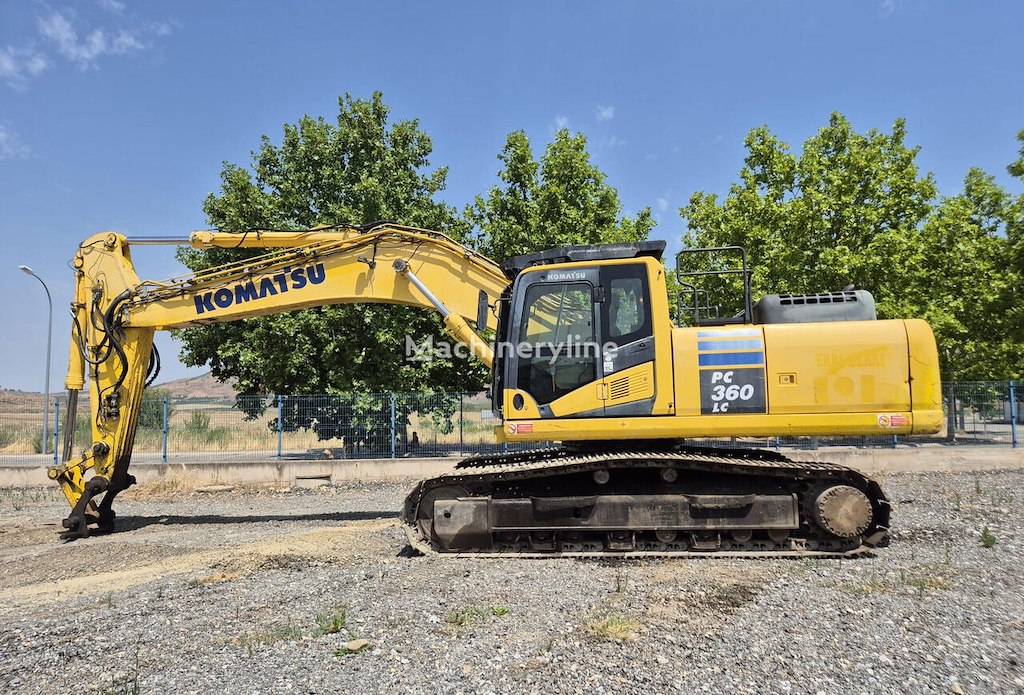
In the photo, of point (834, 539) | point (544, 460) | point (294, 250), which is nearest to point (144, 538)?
point (294, 250)

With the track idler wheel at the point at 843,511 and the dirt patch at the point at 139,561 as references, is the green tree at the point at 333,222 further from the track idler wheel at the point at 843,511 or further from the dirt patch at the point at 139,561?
the track idler wheel at the point at 843,511

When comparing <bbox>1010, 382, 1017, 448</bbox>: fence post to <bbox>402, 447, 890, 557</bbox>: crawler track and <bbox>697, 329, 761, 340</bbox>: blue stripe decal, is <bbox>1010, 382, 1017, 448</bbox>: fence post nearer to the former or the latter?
<bbox>402, 447, 890, 557</bbox>: crawler track

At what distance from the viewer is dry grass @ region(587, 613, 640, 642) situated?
4.65 metres

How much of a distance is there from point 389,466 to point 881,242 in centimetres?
1746

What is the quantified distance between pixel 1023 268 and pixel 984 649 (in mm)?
23357

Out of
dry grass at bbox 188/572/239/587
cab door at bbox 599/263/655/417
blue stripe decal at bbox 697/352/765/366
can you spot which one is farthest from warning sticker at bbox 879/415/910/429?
dry grass at bbox 188/572/239/587

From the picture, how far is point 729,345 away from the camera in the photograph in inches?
277

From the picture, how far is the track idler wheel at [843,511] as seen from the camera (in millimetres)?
6902

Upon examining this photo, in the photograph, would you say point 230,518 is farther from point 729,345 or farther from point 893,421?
point 893,421

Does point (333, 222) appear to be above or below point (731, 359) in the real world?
above

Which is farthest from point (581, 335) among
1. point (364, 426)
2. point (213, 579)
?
point (364, 426)

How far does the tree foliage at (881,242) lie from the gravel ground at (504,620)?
49.6 feet

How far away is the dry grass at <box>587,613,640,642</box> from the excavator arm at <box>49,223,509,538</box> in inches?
174

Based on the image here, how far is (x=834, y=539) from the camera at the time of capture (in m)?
6.96
